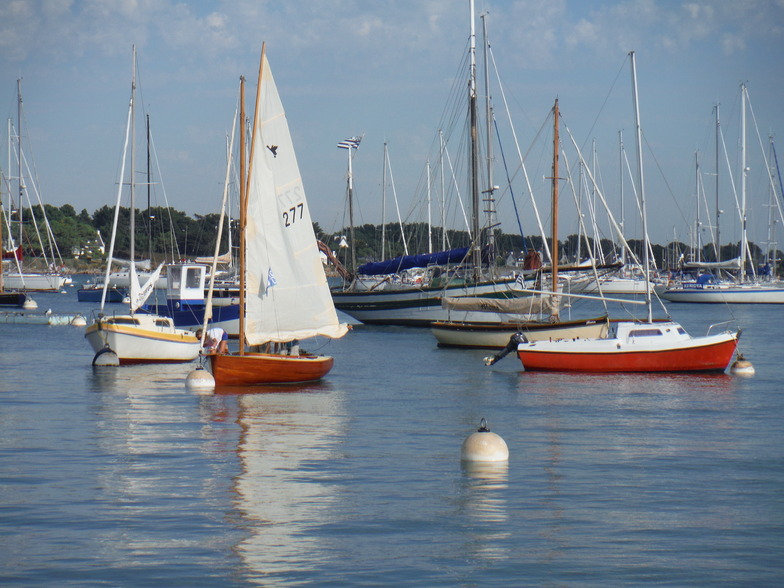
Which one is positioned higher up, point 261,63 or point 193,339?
point 261,63

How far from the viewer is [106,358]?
4178 cm

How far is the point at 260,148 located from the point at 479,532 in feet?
65.7

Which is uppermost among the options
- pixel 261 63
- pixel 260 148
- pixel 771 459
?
pixel 261 63

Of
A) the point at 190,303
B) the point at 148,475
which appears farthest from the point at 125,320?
the point at 148,475

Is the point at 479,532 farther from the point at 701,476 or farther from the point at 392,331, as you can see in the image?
the point at 392,331

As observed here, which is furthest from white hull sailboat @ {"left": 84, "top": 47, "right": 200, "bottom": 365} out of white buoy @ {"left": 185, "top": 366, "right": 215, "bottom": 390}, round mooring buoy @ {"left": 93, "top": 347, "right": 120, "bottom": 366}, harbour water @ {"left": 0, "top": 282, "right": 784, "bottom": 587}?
white buoy @ {"left": 185, "top": 366, "right": 215, "bottom": 390}

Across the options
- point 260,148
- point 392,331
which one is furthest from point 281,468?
Result: point 392,331

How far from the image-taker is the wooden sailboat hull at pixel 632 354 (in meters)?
39.4

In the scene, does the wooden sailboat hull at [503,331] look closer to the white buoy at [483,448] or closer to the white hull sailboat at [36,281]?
the white buoy at [483,448]

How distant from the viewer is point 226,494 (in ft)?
59.4

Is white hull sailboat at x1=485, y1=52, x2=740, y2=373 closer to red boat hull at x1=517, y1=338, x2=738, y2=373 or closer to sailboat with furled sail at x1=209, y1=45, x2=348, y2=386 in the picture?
red boat hull at x1=517, y1=338, x2=738, y2=373

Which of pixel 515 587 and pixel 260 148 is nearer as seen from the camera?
pixel 515 587

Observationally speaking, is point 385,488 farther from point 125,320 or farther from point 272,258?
point 125,320

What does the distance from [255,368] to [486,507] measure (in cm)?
1695
